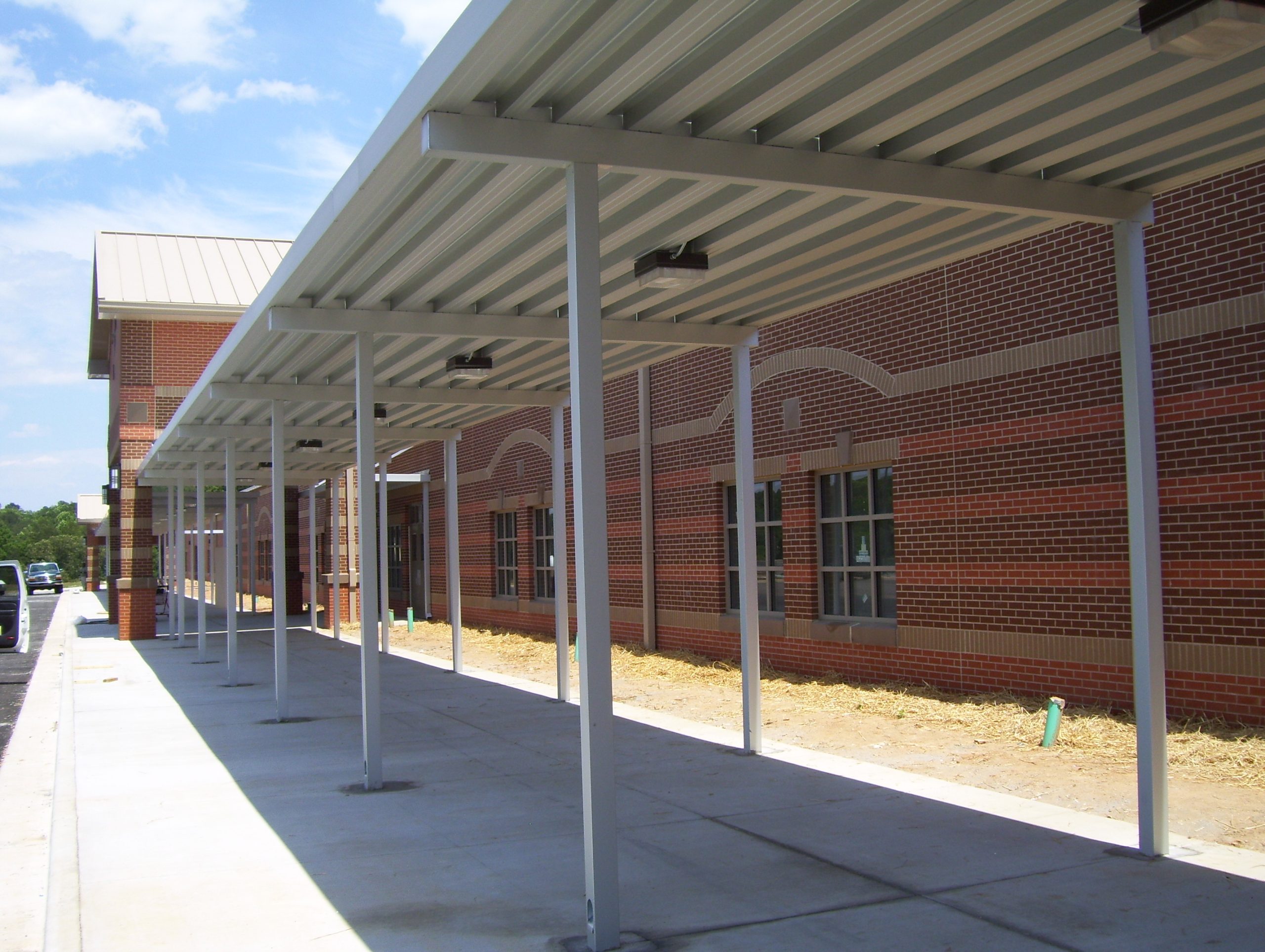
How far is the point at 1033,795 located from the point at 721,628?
829cm

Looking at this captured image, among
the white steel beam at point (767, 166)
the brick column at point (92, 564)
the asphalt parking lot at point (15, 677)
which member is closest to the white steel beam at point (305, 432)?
the asphalt parking lot at point (15, 677)

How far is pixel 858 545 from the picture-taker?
551 inches

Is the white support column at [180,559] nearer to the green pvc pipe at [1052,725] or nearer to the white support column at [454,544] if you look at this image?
the white support column at [454,544]

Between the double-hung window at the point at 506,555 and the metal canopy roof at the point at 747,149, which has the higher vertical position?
the metal canopy roof at the point at 747,149

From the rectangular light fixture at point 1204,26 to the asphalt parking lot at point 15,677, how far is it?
12108 mm

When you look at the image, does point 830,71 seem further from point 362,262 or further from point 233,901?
point 233,901

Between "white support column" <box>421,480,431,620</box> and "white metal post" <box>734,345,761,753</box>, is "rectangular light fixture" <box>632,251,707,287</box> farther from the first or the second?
"white support column" <box>421,480,431,620</box>

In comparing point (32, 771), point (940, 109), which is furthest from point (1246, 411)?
point (32, 771)

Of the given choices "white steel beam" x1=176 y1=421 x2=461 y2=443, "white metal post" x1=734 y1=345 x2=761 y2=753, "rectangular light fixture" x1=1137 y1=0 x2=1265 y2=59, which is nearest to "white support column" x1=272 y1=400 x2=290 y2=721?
"white steel beam" x1=176 y1=421 x2=461 y2=443

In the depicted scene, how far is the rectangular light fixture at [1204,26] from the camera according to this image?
4.33 meters

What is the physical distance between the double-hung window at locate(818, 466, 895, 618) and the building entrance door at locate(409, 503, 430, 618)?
18226 mm

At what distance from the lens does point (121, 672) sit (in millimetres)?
18781

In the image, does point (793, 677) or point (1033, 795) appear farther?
point (793, 677)

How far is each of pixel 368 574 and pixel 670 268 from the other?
3.82m
